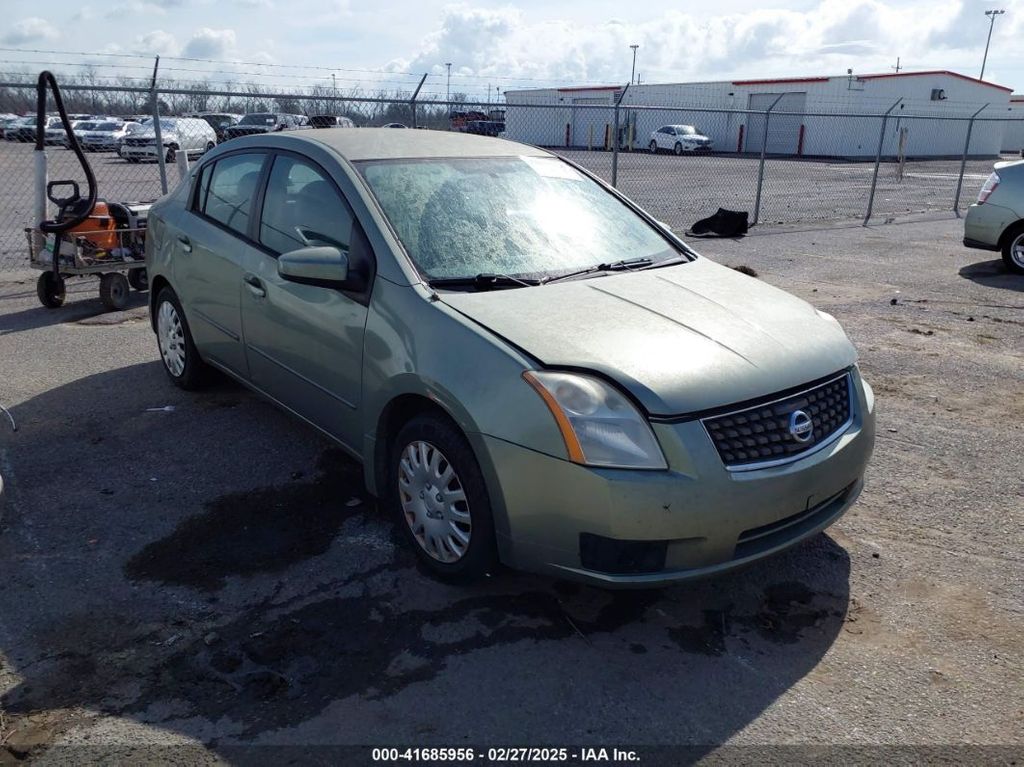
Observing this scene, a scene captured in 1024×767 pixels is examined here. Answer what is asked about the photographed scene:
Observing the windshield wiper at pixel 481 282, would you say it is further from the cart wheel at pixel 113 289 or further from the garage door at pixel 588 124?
the garage door at pixel 588 124

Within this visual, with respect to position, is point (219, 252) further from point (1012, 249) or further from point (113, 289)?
point (1012, 249)

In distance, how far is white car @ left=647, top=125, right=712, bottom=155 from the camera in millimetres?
42750

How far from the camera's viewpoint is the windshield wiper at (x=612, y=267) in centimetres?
381

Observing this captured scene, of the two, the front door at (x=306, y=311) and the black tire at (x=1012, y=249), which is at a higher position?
the front door at (x=306, y=311)

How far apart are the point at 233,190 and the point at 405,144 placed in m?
1.15

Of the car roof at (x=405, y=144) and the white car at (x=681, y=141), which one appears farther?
the white car at (x=681, y=141)

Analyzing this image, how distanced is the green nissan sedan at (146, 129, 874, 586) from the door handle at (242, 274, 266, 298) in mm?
12

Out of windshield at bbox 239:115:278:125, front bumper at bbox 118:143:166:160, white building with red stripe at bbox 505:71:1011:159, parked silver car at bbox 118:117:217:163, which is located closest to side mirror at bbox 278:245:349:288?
windshield at bbox 239:115:278:125

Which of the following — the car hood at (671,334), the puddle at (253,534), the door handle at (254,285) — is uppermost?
the car hood at (671,334)

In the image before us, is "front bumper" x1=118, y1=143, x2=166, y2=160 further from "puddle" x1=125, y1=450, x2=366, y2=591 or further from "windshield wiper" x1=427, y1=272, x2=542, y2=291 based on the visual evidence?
"windshield wiper" x1=427, y1=272, x2=542, y2=291

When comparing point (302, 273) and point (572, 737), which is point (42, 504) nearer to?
point (302, 273)

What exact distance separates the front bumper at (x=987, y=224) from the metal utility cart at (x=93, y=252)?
9.53m

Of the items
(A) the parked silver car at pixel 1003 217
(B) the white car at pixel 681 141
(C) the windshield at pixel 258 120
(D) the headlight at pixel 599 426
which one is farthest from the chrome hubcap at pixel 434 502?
(B) the white car at pixel 681 141

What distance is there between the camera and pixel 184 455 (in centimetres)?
474
